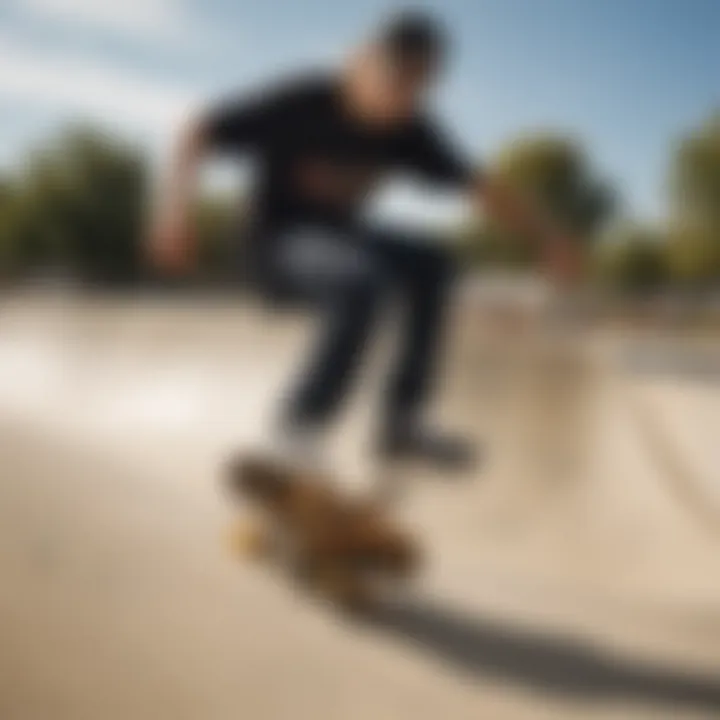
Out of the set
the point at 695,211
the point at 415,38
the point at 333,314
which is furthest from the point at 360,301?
the point at 695,211

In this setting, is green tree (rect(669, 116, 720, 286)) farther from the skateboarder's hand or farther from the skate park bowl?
the skateboarder's hand

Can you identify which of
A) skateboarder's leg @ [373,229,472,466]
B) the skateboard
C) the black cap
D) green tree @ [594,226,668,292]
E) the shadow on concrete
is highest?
the black cap

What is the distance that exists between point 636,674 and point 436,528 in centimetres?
25

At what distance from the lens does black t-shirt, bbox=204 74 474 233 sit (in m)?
1.00

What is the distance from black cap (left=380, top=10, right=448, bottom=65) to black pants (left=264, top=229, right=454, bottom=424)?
176 millimetres

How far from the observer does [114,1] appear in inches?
40.9

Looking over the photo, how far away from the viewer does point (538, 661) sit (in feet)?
3.39

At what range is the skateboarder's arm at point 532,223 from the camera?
1.03 metres

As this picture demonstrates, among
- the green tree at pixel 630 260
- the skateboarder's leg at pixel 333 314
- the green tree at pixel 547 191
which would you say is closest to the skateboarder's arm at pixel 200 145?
the skateboarder's leg at pixel 333 314

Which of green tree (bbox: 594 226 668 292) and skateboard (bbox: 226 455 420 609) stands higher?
green tree (bbox: 594 226 668 292)

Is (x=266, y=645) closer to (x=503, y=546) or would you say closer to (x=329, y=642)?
(x=329, y=642)

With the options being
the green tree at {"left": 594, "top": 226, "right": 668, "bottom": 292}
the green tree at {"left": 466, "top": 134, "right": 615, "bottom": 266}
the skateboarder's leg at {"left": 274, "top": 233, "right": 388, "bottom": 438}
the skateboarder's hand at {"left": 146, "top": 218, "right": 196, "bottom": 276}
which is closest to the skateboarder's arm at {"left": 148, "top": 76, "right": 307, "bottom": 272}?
the skateboarder's hand at {"left": 146, "top": 218, "right": 196, "bottom": 276}

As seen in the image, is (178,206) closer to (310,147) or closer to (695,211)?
(310,147)

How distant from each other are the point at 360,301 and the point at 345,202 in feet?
0.32
